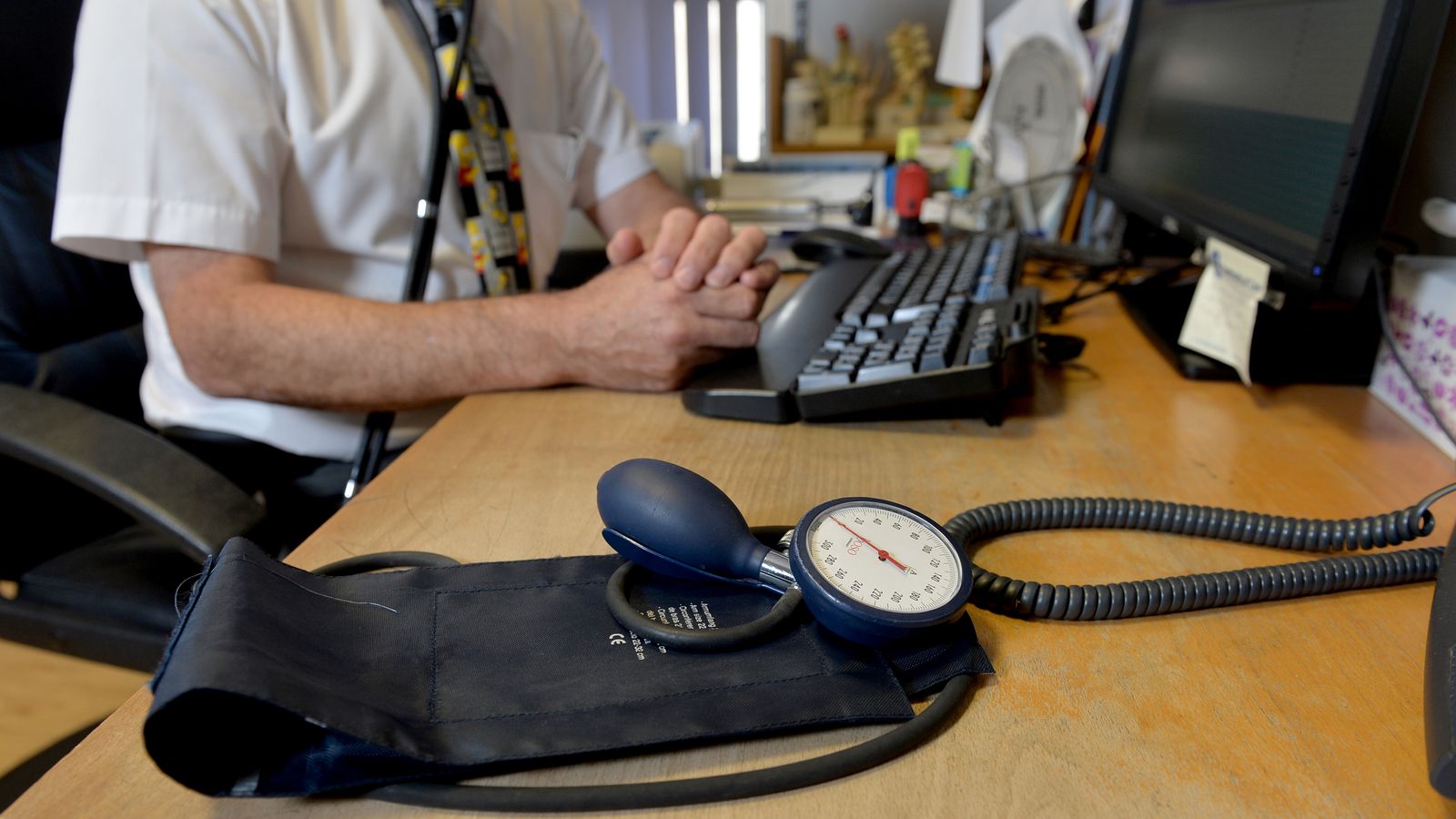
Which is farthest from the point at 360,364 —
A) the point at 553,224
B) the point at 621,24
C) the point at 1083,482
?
the point at 621,24

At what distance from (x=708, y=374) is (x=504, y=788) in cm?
45

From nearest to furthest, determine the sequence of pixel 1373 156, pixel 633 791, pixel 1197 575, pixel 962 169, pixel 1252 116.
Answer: pixel 633 791, pixel 1197 575, pixel 1373 156, pixel 1252 116, pixel 962 169

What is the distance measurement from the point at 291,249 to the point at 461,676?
2.27 ft

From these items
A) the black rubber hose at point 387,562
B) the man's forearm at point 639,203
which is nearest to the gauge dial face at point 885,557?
the black rubber hose at point 387,562

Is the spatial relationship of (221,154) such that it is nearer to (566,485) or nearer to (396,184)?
(396,184)

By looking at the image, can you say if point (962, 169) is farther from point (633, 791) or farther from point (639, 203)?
point (633, 791)

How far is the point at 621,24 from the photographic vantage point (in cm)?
303

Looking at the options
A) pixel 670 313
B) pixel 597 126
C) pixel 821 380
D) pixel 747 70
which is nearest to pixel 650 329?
pixel 670 313

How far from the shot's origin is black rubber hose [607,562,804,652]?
0.36 meters

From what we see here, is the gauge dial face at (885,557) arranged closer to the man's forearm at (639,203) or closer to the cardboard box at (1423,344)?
the cardboard box at (1423,344)

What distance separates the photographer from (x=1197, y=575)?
1.43 ft

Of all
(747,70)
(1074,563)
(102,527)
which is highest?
Result: (747,70)

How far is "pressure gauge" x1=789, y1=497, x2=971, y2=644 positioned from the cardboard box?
46cm

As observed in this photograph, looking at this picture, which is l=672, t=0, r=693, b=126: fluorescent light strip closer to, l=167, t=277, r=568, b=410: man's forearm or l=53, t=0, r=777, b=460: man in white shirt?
l=53, t=0, r=777, b=460: man in white shirt
